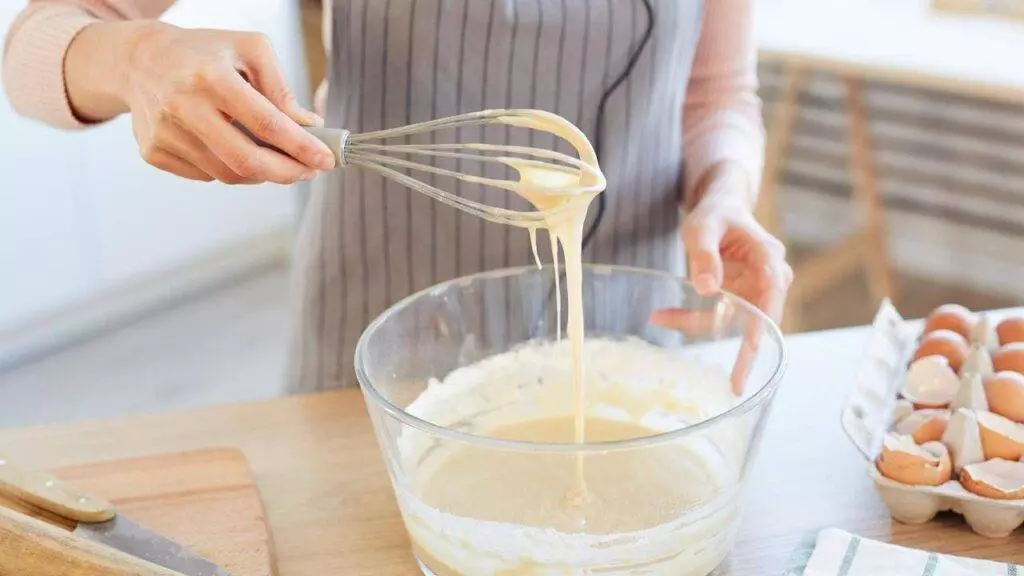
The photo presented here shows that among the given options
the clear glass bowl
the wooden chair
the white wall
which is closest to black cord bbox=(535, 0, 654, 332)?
the clear glass bowl

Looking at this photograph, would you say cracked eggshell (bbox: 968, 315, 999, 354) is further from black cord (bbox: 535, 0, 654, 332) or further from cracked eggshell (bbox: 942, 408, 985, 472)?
black cord (bbox: 535, 0, 654, 332)

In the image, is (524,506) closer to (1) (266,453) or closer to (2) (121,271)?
(1) (266,453)

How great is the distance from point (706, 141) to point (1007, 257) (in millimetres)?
1768

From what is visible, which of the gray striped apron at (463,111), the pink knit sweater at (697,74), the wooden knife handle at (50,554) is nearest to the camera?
the wooden knife handle at (50,554)

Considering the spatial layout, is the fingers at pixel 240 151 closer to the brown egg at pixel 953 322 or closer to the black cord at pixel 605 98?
the black cord at pixel 605 98

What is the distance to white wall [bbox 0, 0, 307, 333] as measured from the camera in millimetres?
2381

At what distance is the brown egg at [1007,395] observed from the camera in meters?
0.77

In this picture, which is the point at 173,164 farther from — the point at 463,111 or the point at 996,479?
the point at 996,479

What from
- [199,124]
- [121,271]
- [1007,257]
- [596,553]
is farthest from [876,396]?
[121,271]

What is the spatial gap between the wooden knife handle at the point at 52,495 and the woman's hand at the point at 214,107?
23cm

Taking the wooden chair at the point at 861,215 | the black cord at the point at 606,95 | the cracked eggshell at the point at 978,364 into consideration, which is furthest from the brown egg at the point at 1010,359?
the wooden chair at the point at 861,215

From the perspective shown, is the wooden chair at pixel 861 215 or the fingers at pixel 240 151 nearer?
the fingers at pixel 240 151

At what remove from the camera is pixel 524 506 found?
0.71 meters

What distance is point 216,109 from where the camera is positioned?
69 centimetres
